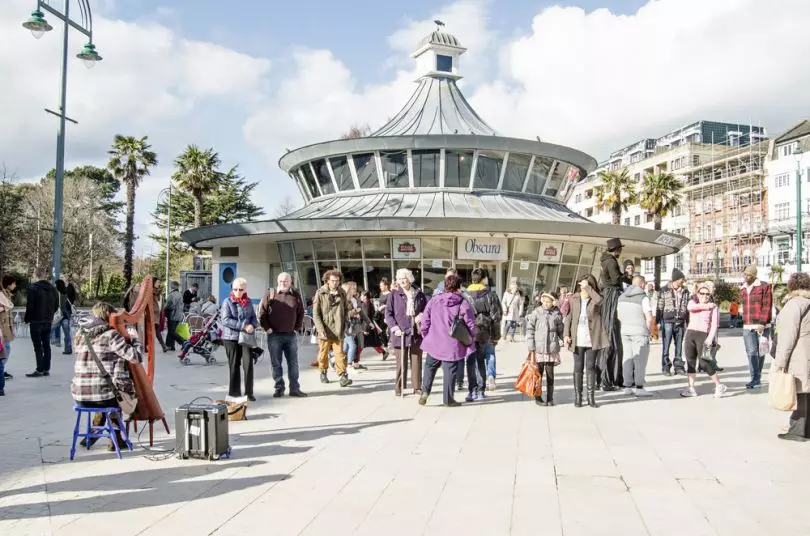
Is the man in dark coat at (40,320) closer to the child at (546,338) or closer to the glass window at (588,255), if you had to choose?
the child at (546,338)

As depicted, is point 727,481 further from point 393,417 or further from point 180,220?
point 180,220

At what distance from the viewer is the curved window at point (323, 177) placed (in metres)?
28.4

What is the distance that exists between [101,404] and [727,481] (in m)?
5.54

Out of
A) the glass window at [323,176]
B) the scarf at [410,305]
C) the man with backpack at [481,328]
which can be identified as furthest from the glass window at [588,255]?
the scarf at [410,305]

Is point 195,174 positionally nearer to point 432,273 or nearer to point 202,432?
point 432,273

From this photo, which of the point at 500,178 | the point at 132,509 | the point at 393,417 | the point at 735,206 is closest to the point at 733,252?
the point at 735,206

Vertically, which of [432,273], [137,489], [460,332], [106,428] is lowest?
[137,489]

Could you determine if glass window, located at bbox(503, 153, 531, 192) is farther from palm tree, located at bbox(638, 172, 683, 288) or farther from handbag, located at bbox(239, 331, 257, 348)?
palm tree, located at bbox(638, 172, 683, 288)

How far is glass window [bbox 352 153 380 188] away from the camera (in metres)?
27.0

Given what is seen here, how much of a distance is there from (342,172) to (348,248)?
378 cm

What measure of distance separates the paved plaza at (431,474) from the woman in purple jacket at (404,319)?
0.81 meters

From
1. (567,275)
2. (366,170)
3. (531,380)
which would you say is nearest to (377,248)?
(366,170)

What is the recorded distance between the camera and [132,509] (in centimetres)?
490

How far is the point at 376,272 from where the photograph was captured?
2573cm
